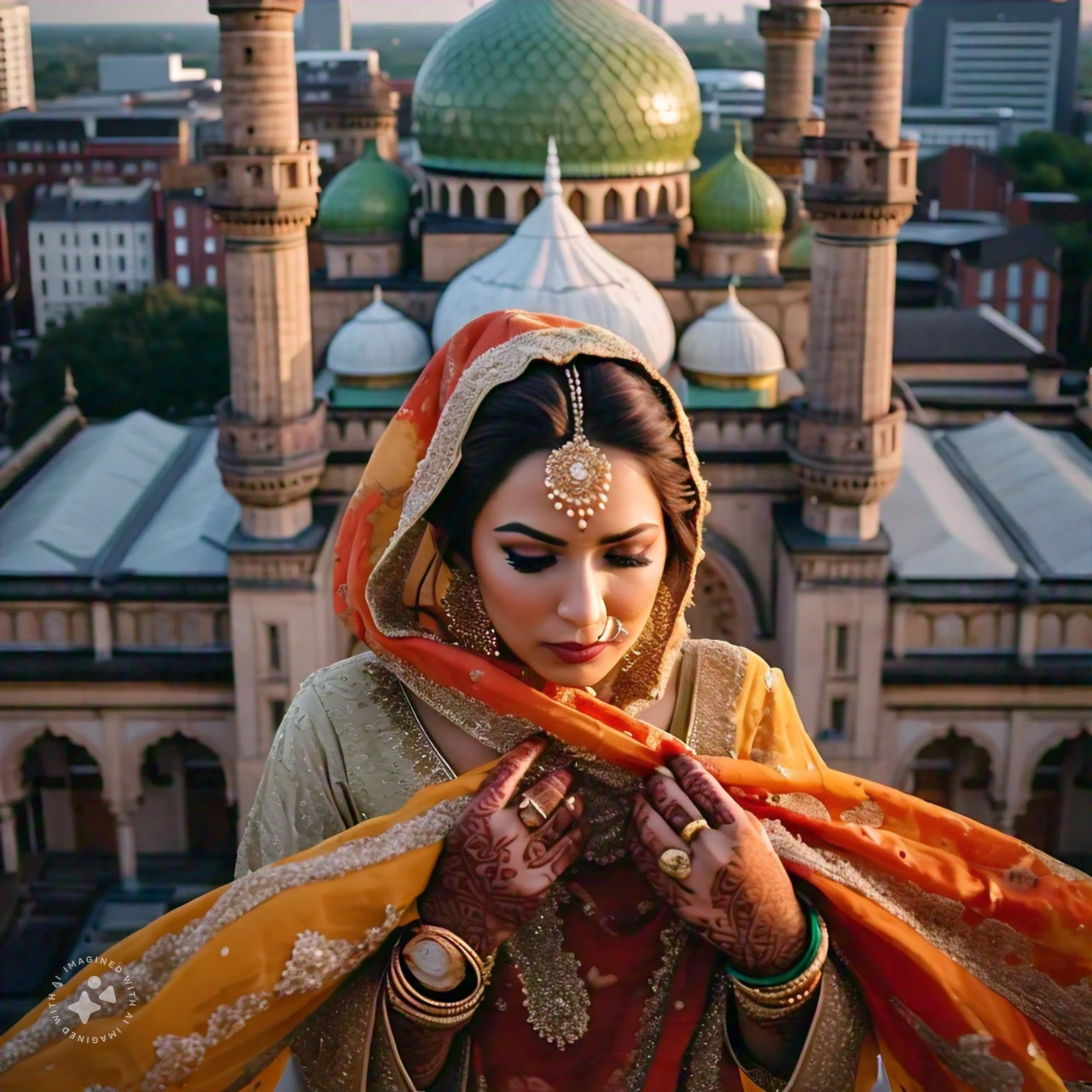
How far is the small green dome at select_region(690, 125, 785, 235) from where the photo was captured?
20484 mm

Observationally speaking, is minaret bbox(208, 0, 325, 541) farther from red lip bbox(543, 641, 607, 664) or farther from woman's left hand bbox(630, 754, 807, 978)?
woman's left hand bbox(630, 754, 807, 978)

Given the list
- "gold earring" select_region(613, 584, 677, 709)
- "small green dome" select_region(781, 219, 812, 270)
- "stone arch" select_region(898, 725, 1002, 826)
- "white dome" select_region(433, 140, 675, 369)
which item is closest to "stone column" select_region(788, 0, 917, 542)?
"white dome" select_region(433, 140, 675, 369)

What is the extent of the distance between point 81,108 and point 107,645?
50010mm

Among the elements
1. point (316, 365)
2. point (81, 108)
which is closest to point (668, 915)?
point (316, 365)

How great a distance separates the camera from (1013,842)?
3445mm

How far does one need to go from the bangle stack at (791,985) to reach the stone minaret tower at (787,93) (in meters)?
21.0

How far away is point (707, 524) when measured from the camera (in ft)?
56.3

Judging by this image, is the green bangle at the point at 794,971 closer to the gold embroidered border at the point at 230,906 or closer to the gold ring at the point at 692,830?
the gold ring at the point at 692,830

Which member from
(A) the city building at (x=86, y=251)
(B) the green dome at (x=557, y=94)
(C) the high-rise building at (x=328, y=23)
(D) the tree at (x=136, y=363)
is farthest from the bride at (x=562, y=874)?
(C) the high-rise building at (x=328, y=23)

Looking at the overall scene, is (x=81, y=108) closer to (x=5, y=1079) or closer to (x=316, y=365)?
(x=316, y=365)

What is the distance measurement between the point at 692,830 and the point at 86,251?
149 feet

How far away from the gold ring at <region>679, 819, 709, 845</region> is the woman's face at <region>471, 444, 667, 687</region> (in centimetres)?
35

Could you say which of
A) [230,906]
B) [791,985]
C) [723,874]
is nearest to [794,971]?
[791,985]

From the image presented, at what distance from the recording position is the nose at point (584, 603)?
10.6 ft
